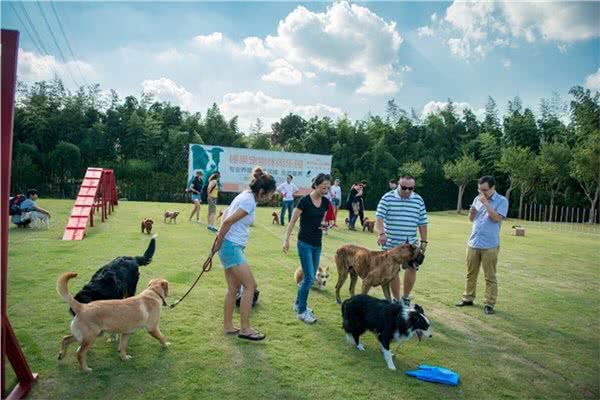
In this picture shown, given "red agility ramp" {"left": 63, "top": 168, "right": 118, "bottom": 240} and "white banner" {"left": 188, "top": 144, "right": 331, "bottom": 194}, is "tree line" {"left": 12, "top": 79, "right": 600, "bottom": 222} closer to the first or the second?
"white banner" {"left": 188, "top": 144, "right": 331, "bottom": 194}

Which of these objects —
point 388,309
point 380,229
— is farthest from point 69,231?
point 388,309

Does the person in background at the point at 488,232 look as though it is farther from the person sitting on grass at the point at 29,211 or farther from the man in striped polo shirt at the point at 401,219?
the person sitting on grass at the point at 29,211

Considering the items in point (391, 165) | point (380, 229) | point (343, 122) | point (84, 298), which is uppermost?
point (343, 122)

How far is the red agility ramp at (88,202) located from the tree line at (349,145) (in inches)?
477

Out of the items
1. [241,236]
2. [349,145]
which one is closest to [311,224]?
[241,236]

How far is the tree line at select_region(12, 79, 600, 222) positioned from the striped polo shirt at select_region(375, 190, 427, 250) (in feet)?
84.2

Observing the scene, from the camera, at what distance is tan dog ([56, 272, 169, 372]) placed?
3935 mm

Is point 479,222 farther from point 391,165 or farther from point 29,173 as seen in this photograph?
point 391,165

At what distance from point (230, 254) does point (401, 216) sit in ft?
8.86

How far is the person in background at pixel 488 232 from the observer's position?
6527 mm

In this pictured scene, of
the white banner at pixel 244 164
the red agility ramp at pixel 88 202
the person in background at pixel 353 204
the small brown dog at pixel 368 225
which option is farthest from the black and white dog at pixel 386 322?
the white banner at pixel 244 164

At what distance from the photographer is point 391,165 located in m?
37.5

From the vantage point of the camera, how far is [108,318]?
406 centimetres

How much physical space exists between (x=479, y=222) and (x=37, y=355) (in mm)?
6009
